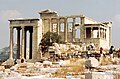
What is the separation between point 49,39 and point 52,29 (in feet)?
30.8

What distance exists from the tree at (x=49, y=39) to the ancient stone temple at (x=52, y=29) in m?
1.60

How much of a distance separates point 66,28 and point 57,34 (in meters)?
3.30

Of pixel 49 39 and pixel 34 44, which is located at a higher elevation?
pixel 49 39

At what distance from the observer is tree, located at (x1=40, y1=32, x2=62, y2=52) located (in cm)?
7362

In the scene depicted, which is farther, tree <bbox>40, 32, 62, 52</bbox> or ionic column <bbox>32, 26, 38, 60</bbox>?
ionic column <bbox>32, 26, 38, 60</bbox>

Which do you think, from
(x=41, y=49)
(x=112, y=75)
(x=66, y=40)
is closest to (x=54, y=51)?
(x=41, y=49)

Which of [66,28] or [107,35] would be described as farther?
[107,35]

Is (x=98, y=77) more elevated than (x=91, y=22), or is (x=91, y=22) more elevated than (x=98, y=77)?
(x=91, y=22)

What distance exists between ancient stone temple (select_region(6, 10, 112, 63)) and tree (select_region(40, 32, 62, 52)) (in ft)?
5.24

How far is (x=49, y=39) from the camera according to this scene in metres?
74.2

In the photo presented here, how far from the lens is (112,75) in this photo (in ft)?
58.4

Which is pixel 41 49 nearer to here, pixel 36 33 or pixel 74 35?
pixel 36 33

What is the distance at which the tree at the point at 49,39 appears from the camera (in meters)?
73.6

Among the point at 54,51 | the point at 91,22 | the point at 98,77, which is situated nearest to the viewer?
the point at 98,77
